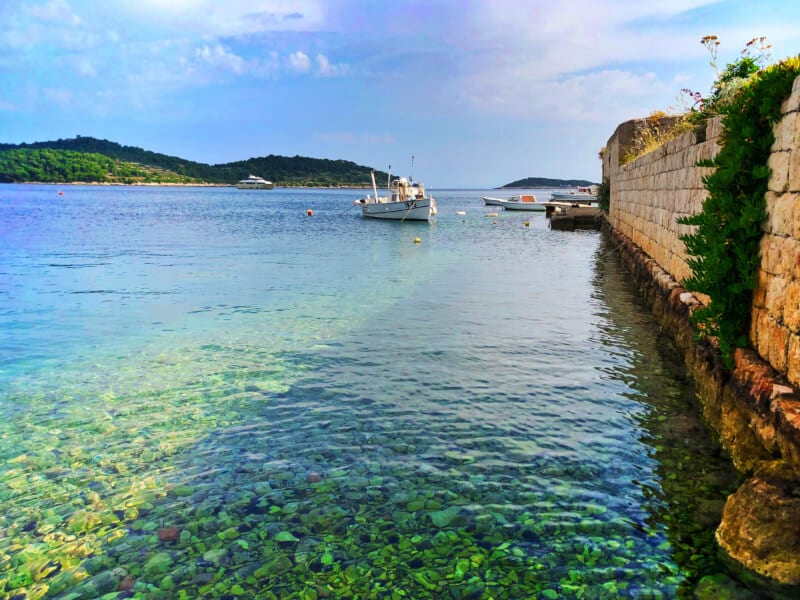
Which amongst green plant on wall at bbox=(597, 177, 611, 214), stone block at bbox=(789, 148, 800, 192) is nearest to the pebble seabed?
stone block at bbox=(789, 148, 800, 192)

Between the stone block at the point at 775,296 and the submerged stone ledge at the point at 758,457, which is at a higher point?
the stone block at the point at 775,296

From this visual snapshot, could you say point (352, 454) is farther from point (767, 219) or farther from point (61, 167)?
point (61, 167)

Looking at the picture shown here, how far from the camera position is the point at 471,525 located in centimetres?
439

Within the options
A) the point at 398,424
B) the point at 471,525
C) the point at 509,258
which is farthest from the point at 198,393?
the point at 509,258

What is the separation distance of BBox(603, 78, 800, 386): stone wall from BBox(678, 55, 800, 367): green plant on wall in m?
0.13

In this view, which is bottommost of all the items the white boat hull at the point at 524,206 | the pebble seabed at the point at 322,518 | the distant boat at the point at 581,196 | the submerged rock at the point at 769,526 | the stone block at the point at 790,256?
the pebble seabed at the point at 322,518

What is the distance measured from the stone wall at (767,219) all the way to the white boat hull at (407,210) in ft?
95.4

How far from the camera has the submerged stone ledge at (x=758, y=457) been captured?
144 inches

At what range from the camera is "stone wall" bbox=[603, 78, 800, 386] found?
4629 mm

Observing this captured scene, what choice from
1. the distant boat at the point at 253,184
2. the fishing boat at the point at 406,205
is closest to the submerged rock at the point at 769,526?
the fishing boat at the point at 406,205

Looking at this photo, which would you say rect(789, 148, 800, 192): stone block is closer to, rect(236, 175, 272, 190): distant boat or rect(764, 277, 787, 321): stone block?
rect(764, 277, 787, 321): stone block

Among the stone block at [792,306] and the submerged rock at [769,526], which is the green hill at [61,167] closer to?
the stone block at [792,306]

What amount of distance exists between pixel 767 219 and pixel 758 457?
2167 mm

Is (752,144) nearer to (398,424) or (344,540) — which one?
(398,424)
